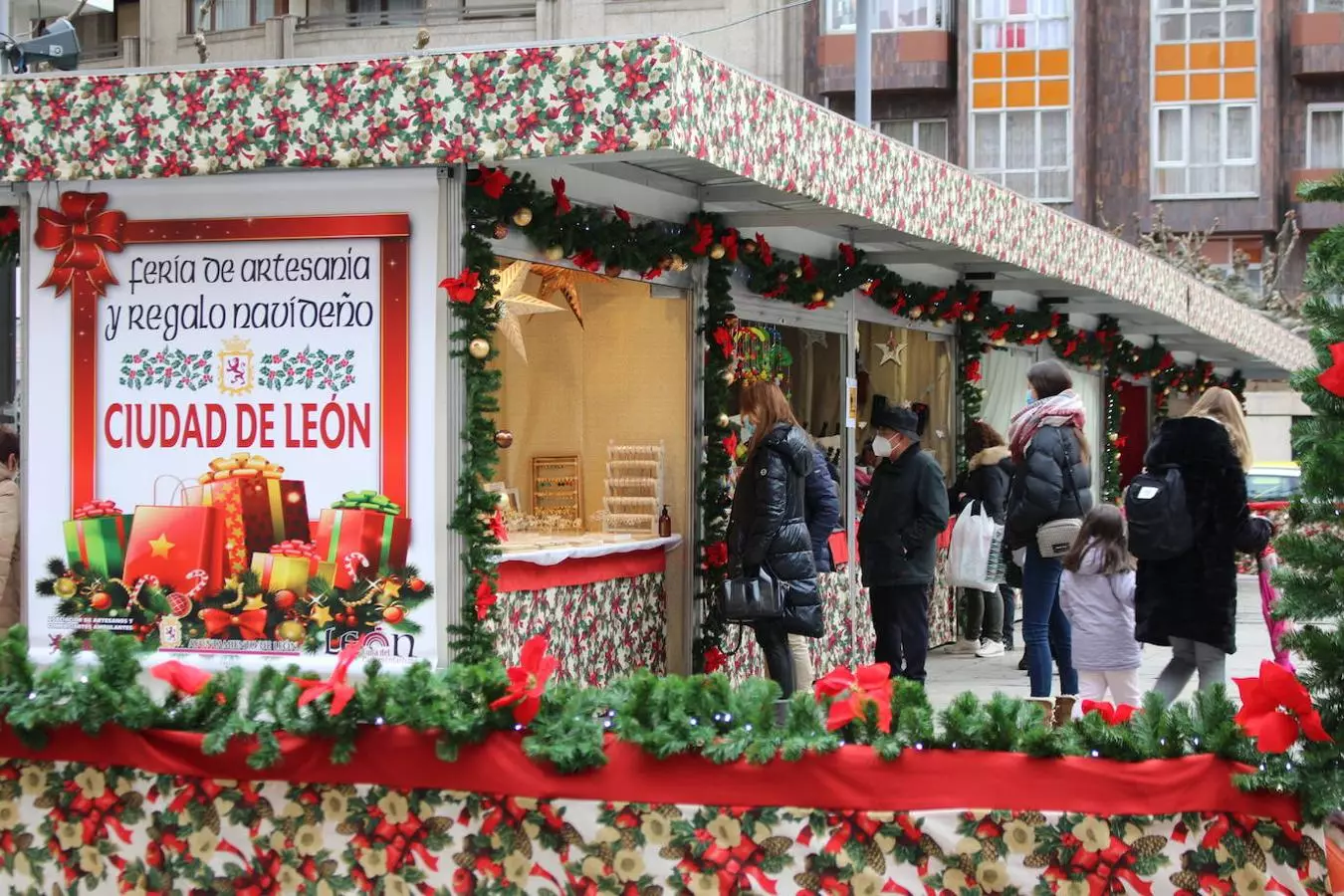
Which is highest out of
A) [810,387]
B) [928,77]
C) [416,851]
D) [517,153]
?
[928,77]

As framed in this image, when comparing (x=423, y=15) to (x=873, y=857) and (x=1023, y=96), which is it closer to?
(x=1023, y=96)

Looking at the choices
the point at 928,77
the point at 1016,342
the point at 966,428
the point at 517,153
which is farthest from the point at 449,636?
the point at 928,77

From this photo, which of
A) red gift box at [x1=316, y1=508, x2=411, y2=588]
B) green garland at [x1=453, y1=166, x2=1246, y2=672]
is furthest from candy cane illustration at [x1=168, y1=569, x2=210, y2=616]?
green garland at [x1=453, y1=166, x2=1246, y2=672]

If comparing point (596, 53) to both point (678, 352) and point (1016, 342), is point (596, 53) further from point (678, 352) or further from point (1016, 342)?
point (1016, 342)

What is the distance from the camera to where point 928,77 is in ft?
130

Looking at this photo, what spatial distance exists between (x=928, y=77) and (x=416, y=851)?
3697cm

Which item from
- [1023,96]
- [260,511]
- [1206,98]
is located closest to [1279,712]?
[260,511]

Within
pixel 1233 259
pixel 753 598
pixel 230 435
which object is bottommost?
pixel 753 598

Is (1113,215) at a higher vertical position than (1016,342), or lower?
higher

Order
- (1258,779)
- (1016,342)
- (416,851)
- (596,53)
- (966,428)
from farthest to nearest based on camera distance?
(1016,342), (966,428), (596,53), (416,851), (1258,779)

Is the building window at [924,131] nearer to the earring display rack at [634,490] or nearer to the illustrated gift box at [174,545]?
the earring display rack at [634,490]

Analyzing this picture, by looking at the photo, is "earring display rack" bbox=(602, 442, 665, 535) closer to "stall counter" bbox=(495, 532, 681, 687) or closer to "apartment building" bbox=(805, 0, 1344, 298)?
"stall counter" bbox=(495, 532, 681, 687)

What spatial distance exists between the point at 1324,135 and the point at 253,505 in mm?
35867

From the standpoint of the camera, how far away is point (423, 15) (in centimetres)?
3541
